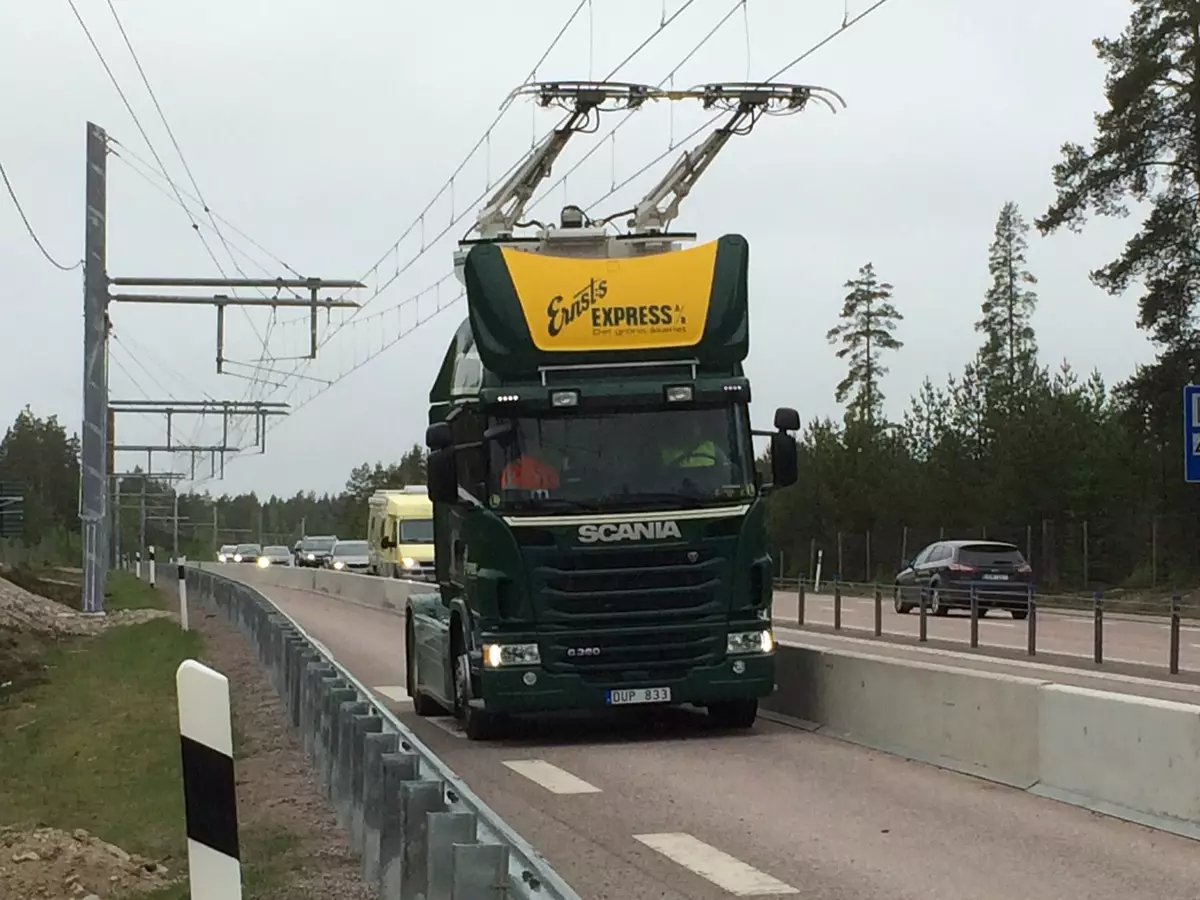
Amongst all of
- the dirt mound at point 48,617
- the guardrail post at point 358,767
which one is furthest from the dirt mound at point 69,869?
the dirt mound at point 48,617

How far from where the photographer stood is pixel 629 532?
14891mm

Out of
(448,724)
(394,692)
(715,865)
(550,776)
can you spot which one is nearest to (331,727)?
(550,776)

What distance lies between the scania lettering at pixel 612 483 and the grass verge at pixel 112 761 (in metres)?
3.01

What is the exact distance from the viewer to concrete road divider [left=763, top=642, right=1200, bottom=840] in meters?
10.6

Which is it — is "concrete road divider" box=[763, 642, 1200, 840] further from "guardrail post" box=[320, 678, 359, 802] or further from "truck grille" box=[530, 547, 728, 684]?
"guardrail post" box=[320, 678, 359, 802]

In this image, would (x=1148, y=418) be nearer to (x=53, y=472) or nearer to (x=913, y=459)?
(x=913, y=459)

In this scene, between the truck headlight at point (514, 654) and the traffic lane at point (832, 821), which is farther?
the truck headlight at point (514, 654)

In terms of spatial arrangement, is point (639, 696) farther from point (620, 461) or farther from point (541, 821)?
point (541, 821)

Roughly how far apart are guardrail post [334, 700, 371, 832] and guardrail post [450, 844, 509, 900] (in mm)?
4316

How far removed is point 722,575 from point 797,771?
A: 205cm

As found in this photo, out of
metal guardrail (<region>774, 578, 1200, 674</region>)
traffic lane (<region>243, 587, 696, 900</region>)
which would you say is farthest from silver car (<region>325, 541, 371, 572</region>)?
traffic lane (<region>243, 587, 696, 900</region>)

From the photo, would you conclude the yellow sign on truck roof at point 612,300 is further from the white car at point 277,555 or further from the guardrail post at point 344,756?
the white car at point 277,555

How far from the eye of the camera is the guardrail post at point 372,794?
29.4 ft

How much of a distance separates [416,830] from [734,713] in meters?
8.98
